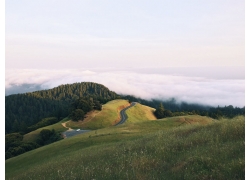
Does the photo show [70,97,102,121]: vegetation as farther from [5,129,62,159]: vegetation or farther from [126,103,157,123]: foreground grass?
[126,103,157,123]: foreground grass

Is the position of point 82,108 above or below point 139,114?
above

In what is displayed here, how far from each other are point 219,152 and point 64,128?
72.8 meters

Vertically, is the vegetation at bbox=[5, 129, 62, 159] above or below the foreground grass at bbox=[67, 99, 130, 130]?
below

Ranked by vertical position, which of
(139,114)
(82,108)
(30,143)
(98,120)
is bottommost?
(30,143)

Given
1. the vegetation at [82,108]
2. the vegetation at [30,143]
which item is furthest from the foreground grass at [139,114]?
the vegetation at [30,143]

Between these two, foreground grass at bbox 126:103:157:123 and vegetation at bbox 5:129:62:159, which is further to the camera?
foreground grass at bbox 126:103:157:123

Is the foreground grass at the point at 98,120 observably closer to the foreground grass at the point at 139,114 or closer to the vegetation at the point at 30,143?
the foreground grass at the point at 139,114

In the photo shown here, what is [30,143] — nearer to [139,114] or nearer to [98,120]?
[98,120]

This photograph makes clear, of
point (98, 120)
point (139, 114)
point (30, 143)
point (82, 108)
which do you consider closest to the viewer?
point (30, 143)

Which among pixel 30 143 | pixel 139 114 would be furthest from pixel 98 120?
pixel 30 143

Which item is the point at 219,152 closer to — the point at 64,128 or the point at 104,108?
the point at 64,128

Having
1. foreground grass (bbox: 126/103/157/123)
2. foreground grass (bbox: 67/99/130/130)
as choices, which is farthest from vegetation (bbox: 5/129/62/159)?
foreground grass (bbox: 126/103/157/123)

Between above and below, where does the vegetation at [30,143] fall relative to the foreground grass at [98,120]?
below
